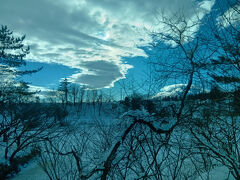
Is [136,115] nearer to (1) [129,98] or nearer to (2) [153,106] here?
(2) [153,106]

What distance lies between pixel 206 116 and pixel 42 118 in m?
8.04

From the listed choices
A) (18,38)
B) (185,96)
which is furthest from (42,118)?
(18,38)

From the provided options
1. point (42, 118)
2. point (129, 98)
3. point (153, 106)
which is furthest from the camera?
point (42, 118)

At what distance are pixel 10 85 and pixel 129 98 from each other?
57.1 ft

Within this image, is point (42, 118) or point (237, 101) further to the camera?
point (42, 118)

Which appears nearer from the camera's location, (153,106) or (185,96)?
(185,96)

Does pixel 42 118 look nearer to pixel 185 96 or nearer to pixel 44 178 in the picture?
pixel 44 178

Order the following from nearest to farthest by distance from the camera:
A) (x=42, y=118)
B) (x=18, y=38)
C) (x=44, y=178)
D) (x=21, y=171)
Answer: (x=44, y=178)
(x=42, y=118)
(x=21, y=171)
(x=18, y=38)

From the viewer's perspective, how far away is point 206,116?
3.99 meters

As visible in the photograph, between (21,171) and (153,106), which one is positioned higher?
(153,106)

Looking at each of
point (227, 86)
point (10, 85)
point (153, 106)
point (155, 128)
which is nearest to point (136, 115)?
point (155, 128)

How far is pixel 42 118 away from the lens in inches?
351

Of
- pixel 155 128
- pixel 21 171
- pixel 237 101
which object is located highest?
pixel 237 101

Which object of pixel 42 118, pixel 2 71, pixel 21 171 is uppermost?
pixel 2 71
